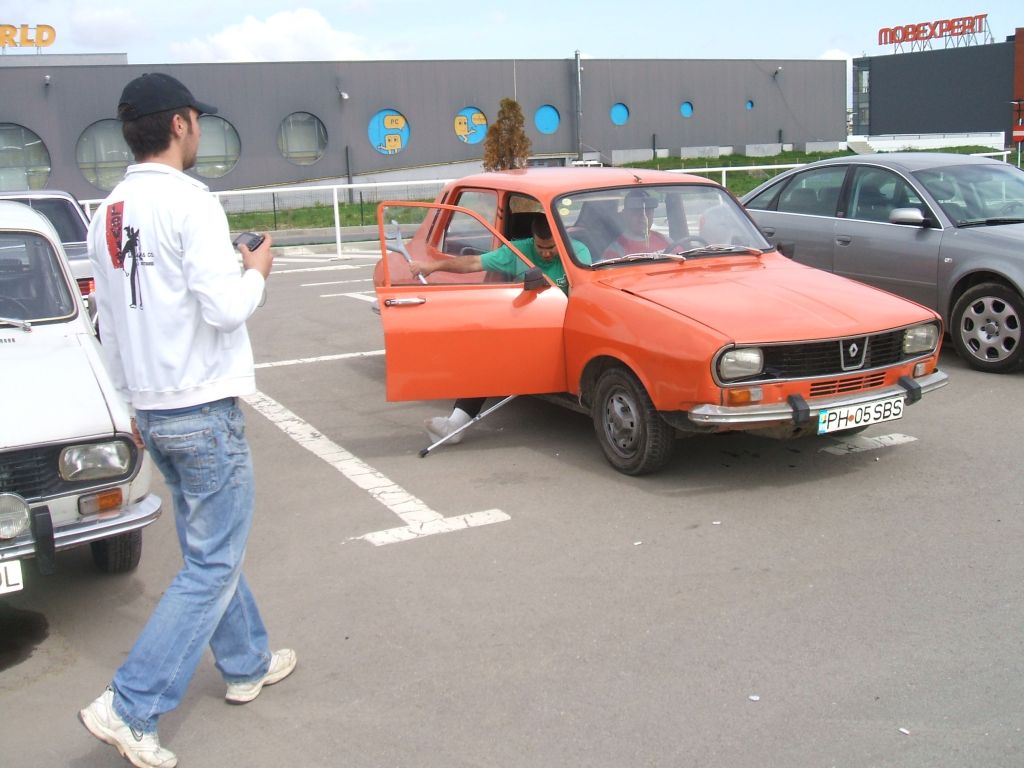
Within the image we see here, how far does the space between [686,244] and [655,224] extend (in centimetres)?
24

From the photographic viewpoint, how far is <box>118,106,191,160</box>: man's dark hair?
3.12 metres

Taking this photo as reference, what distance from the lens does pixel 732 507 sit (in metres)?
5.44

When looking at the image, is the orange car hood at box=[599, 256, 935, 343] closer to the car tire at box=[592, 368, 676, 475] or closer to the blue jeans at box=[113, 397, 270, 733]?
the car tire at box=[592, 368, 676, 475]

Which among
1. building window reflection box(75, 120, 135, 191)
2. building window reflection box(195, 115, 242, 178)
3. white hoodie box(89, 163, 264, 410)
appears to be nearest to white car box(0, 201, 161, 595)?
white hoodie box(89, 163, 264, 410)

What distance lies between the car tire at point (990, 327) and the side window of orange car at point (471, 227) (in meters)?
3.84

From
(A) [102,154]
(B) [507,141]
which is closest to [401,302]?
(B) [507,141]

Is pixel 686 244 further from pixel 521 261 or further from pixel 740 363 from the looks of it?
pixel 740 363

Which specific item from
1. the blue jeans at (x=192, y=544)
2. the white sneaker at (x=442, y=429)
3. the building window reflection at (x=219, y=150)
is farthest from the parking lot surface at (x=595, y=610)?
the building window reflection at (x=219, y=150)

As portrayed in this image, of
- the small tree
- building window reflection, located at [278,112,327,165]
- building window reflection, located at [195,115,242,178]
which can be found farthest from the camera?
building window reflection, located at [278,112,327,165]

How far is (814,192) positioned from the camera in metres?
9.61

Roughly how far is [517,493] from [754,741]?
2683mm

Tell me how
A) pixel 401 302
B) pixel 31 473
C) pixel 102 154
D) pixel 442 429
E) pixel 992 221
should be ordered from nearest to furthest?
1. pixel 31 473
2. pixel 401 302
3. pixel 442 429
4. pixel 992 221
5. pixel 102 154

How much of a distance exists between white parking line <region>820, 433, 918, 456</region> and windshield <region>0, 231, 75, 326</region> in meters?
4.38

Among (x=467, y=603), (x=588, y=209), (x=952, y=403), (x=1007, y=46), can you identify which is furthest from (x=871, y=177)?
(x=1007, y=46)
